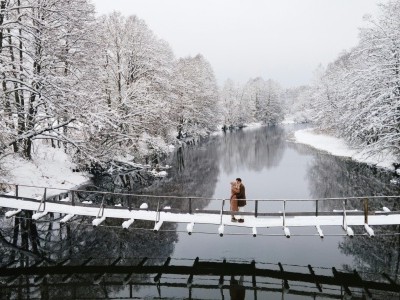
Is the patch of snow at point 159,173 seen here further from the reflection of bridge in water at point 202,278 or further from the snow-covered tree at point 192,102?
the snow-covered tree at point 192,102

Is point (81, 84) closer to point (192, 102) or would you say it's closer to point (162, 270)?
point (162, 270)

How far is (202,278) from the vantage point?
1580cm

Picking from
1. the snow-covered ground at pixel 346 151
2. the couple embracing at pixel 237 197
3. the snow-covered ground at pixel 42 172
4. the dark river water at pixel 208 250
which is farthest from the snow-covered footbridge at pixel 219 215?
the snow-covered ground at pixel 346 151

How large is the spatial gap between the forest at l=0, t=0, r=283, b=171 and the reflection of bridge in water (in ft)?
29.5

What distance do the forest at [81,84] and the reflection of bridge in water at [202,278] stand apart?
29.5ft

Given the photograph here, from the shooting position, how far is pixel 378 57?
3428 cm

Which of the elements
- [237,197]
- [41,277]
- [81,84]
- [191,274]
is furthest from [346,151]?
[41,277]

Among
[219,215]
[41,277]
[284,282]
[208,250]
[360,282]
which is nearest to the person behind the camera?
[360,282]

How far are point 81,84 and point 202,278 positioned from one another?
1895 cm

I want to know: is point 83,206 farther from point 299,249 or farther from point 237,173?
point 237,173

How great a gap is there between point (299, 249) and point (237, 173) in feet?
71.2

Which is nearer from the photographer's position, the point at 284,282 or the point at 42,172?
the point at 284,282

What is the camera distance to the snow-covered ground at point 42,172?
25.3 meters

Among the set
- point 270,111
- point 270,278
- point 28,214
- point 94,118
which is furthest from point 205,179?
point 270,111
